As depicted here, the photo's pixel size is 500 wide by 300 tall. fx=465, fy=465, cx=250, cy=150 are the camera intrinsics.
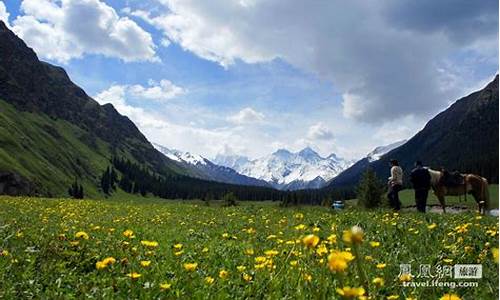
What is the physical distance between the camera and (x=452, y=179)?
72.9 feet

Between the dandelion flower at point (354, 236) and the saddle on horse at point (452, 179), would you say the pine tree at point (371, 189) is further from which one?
the dandelion flower at point (354, 236)

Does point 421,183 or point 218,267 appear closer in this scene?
point 218,267

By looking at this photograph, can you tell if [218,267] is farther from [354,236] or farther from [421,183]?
[421,183]

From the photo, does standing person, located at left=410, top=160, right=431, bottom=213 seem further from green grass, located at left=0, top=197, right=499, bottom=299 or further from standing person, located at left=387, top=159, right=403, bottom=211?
green grass, located at left=0, top=197, right=499, bottom=299

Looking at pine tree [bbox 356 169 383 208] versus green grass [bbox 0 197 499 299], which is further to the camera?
pine tree [bbox 356 169 383 208]

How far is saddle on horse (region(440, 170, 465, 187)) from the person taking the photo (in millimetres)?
22172

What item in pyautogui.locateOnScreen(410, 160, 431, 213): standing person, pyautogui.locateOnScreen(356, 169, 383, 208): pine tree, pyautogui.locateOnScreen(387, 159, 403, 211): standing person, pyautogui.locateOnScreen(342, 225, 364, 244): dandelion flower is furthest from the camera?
pyautogui.locateOnScreen(356, 169, 383, 208): pine tree

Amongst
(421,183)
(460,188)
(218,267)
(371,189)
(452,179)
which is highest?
(371,189)

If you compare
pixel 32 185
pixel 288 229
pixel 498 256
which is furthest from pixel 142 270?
pixel 32 185

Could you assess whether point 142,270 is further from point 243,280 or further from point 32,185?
point 32,185

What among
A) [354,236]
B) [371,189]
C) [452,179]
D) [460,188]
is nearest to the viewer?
[354,236]

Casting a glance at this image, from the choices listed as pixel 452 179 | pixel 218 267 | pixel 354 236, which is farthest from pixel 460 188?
pixel 354 236

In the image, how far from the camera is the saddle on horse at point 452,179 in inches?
873

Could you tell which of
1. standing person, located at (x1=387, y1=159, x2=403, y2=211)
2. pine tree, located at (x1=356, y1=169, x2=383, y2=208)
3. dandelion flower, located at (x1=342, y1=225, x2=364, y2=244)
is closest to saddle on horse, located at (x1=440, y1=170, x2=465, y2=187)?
standing person, located at (x1=387, y1=159, x2=403, y2=211)
